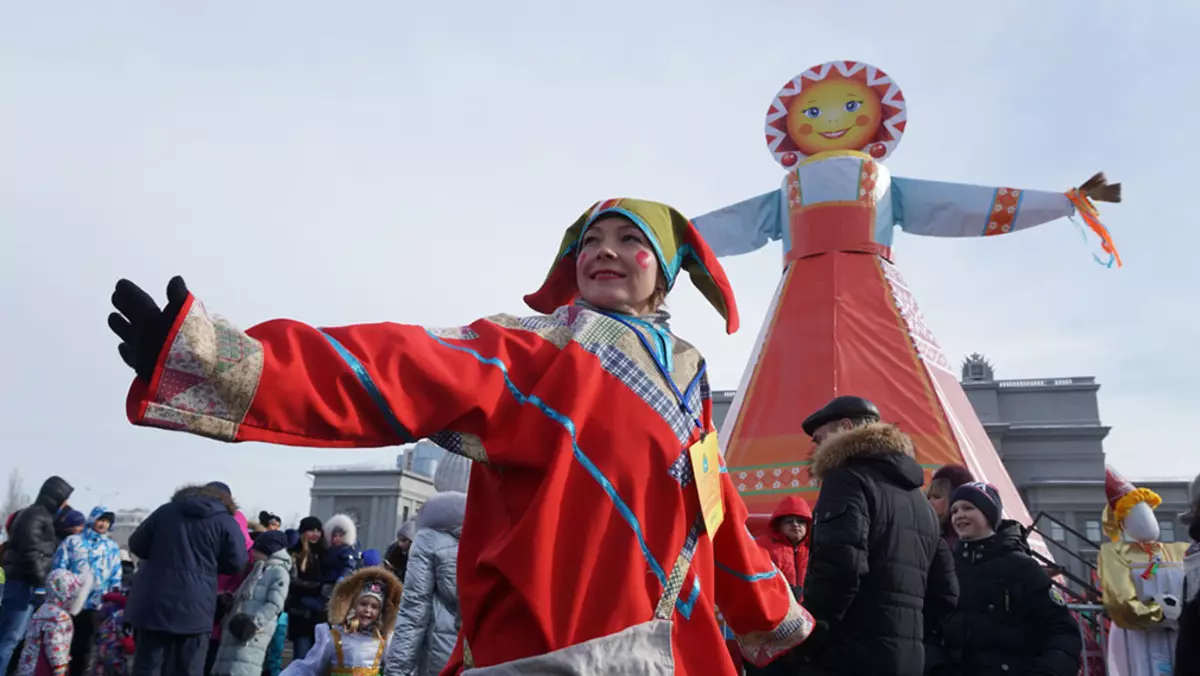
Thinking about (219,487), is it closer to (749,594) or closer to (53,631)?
(53,631)

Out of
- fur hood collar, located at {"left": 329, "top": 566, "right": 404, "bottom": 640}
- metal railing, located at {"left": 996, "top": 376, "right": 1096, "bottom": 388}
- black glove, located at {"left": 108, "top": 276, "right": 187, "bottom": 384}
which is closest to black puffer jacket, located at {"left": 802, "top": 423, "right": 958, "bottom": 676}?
black glove, located at {"left": 108, "top": 276, "right": 187, "bottom": 384}

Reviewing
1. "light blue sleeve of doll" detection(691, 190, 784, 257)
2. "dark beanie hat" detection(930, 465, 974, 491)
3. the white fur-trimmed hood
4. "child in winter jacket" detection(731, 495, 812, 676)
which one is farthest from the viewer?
"light blue sleeve of doll" detection(691, 190, 784, 257)

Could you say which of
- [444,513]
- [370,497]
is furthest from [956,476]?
[370,497]

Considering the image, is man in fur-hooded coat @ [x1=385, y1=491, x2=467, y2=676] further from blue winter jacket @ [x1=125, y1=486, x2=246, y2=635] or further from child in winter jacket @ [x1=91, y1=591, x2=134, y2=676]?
child in winter jacket @ [x1=91, y1=591, x2=134, y2=676]

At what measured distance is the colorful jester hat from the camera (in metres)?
1.95

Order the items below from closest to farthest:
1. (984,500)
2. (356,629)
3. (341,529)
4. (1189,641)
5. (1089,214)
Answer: (1189,641)
(984,500)
(356,629)
(341,529)
(1089,214)

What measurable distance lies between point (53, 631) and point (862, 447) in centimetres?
558

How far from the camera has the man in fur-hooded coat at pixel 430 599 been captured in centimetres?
353

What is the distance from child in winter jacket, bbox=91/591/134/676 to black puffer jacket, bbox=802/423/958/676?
206 inches

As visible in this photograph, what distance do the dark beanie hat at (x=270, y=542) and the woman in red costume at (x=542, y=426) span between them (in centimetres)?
411

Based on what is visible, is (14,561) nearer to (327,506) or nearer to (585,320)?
(585,320)

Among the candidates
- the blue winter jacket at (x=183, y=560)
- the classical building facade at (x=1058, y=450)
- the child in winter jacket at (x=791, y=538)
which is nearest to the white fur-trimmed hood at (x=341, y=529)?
the blue winter jacket at (x=183, y=560)

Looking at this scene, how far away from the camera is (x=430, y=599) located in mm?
3650

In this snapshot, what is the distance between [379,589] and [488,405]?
3.46 meters
